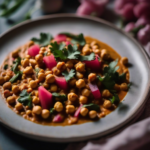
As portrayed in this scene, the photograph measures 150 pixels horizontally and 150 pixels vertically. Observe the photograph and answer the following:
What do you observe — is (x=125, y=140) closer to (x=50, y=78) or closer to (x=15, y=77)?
(x=50, y=78)

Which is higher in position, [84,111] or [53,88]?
[53,88]

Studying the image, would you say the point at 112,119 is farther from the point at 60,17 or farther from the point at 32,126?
the point at 60,17

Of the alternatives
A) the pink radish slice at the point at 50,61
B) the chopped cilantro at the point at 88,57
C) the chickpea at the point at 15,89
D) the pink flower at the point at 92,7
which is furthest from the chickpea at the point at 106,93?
the pink flower at the point at 92,7

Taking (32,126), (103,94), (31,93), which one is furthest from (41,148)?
(103,94)

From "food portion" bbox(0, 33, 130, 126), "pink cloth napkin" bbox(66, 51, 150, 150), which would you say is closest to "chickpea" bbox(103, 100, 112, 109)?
"food portion" bbox(0, 33, 130, 126)

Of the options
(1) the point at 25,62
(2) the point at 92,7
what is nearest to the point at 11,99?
(1) the point at 25,62
